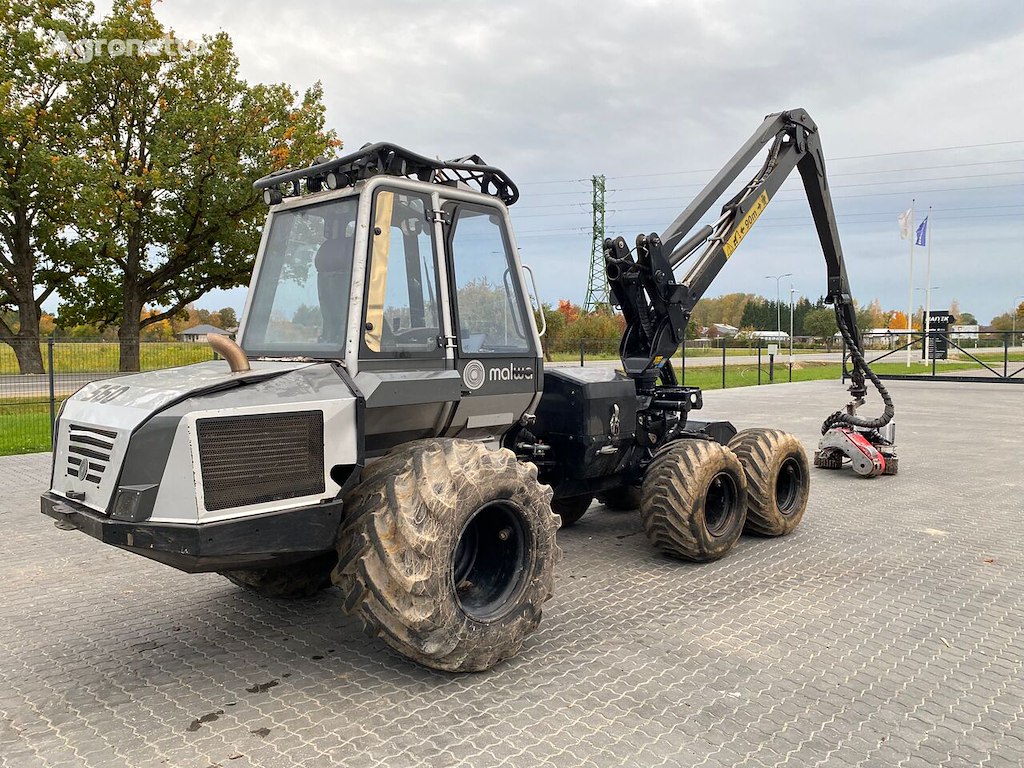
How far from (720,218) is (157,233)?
21.2 m

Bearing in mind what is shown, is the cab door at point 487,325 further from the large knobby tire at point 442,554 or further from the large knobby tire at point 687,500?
the large knobby tire at point 687,500

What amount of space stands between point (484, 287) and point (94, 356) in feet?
37.8

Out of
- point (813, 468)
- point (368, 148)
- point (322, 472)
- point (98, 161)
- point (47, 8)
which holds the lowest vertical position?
point (813, 468)

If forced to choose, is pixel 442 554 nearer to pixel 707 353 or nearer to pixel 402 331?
pixel 402 331

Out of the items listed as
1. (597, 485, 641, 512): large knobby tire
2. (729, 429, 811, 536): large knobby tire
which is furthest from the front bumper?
(597, 485, 641, 512): large knobby tire

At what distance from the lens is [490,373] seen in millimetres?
4656

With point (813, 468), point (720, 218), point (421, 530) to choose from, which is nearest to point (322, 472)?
point (421, 530)

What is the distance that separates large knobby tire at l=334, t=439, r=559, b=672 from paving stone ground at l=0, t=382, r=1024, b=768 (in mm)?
266

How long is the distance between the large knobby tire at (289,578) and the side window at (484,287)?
1.74 metres

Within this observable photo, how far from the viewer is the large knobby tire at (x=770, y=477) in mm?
6613

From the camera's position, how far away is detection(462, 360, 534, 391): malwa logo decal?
452cm

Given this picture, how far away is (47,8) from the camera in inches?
900

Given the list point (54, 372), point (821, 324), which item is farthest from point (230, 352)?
point (821, 324)

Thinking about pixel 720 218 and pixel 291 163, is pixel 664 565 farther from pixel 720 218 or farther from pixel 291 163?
pixel 291 163
